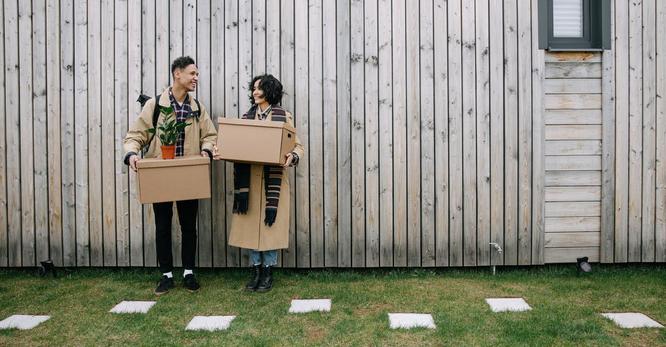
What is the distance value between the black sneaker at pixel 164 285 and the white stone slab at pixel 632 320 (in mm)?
2793

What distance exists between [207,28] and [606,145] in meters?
3.29

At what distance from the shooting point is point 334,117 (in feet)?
13.3

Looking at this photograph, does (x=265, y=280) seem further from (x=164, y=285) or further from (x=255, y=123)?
(x=255, y=123)

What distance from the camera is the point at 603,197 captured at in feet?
13.6

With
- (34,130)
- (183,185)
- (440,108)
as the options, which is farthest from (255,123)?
(34,130)

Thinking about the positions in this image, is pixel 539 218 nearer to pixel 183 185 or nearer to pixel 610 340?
pixel 610 340

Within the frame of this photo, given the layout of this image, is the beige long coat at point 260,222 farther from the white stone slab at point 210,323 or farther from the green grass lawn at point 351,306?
the white stone slab at point 210,323

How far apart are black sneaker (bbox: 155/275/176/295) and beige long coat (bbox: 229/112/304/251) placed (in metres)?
0.53

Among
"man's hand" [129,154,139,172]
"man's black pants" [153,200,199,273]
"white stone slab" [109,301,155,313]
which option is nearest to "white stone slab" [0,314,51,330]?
"white stone slab" [109,301,155,313]

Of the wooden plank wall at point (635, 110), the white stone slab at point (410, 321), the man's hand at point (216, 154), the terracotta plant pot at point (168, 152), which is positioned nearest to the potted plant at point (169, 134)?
the terracotta plant pot at point (168, 152)

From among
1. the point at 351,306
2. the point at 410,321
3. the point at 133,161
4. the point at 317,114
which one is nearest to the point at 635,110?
the point at 317,114

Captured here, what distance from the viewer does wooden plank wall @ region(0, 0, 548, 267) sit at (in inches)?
159

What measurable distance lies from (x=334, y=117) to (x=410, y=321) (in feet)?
5.77

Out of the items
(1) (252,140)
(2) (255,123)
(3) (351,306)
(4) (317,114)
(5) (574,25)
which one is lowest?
(3) (351,306)
